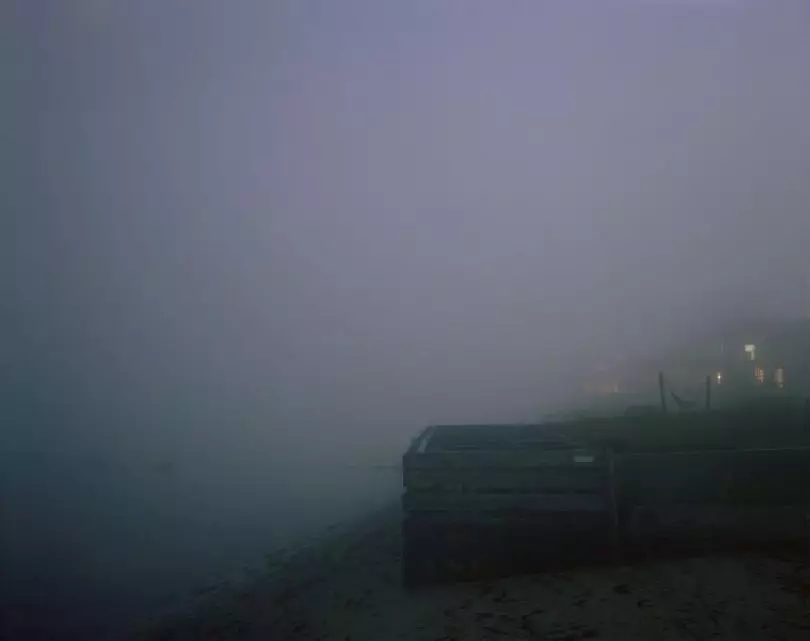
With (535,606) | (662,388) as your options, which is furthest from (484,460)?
(662,388)

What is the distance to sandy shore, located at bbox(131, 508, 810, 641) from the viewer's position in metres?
1.55

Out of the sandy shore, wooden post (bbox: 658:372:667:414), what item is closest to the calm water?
the sandy shore

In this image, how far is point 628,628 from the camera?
1539mm

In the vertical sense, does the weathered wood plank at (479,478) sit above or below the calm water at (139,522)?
above

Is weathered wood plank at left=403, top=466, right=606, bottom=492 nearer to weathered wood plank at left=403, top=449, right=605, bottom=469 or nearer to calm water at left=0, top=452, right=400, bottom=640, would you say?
weathered wood plank at left=403, top=449, right=605, bottom=469

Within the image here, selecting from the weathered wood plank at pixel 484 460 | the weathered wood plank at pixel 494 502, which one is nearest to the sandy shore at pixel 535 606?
the weathered wood plank at pixel 494 502

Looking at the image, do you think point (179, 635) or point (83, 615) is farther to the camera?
point (83, 615)

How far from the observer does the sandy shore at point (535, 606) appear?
155 cm

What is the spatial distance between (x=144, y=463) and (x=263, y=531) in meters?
0.47

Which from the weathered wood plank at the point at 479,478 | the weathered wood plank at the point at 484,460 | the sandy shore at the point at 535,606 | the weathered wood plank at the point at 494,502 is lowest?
the sandy shore at the point at 535,606

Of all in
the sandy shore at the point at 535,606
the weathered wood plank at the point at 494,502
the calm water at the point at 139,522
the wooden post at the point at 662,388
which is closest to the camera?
the sandy shore at the point at 535,606

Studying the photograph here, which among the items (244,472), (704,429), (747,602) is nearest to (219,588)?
(244,472)

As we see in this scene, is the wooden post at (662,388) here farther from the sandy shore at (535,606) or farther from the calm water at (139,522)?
the calm water at (139,522)

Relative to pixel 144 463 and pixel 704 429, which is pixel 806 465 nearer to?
pixel 704 429
